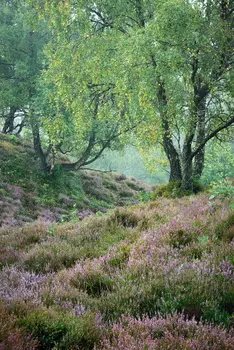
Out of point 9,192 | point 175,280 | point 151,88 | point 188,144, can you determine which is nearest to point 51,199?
point 9,192

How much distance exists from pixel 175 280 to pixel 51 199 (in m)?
15.8

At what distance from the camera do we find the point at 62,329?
3.22 m

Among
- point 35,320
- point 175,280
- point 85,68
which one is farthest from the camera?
point 85,68

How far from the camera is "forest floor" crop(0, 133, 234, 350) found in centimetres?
301

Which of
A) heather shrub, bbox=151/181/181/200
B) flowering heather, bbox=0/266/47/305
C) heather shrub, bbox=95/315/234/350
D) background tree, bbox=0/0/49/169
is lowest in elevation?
flowering heather, bbox=0/266/47/305

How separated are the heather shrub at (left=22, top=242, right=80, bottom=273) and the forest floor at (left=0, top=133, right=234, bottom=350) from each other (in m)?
0.02

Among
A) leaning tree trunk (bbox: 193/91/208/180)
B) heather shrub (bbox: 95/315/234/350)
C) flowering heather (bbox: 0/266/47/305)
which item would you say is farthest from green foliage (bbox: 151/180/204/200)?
heather shrub (bbox: 95/315/234/350)

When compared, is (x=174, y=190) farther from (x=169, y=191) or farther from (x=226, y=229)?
(x=226, y=229)

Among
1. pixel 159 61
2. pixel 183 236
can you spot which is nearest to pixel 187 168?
pixel 159 61

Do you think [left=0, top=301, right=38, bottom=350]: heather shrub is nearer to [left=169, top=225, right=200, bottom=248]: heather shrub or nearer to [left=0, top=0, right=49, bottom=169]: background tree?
[left=169, top=225, right=200, bottom=248]: heather shrub

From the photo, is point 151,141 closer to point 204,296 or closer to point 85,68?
point 85,68

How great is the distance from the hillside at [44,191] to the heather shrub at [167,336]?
10549 mm

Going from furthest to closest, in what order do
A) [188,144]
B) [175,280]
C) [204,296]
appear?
[188,144] < [175,280] < [204,296]

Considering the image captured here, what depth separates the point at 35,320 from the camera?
10.7 ft
